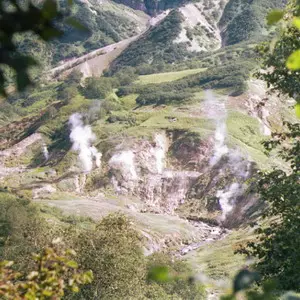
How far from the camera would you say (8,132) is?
12475cm

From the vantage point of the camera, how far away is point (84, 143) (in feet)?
271

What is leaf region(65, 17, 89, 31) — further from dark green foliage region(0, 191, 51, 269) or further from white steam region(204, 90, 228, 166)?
white steam region(204, 90, 228, 166)

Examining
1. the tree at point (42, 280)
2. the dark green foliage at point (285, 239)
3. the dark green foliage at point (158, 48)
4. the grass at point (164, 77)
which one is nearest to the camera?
the tree at point (42, 280)

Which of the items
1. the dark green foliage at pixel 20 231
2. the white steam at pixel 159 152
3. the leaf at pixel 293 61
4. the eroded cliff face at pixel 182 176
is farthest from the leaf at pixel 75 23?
the white steam at pixel 159 152

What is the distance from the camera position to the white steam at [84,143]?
251ft

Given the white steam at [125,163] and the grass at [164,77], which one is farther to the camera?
the grass at [164,77]

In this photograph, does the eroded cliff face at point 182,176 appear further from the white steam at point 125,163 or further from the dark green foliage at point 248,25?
the dark green foliage at point 248,25

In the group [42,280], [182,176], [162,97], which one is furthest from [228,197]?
[42,280]

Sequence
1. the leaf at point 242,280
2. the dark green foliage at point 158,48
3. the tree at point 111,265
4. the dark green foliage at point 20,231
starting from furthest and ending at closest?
the dark green foliage at point 158,48, the dark green foliage at point 20,231, the tree at point 111,265, the leaf at point 242,280

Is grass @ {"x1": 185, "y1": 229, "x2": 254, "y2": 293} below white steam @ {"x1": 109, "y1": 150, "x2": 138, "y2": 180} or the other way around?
the other way around

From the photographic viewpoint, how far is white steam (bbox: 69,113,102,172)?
251 feet

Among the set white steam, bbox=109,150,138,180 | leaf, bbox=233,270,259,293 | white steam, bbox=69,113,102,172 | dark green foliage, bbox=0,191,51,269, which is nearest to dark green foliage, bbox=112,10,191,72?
white steam, bbox=69,113,102,172

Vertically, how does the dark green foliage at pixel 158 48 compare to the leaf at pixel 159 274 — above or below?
below

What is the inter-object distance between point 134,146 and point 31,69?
73828mm
